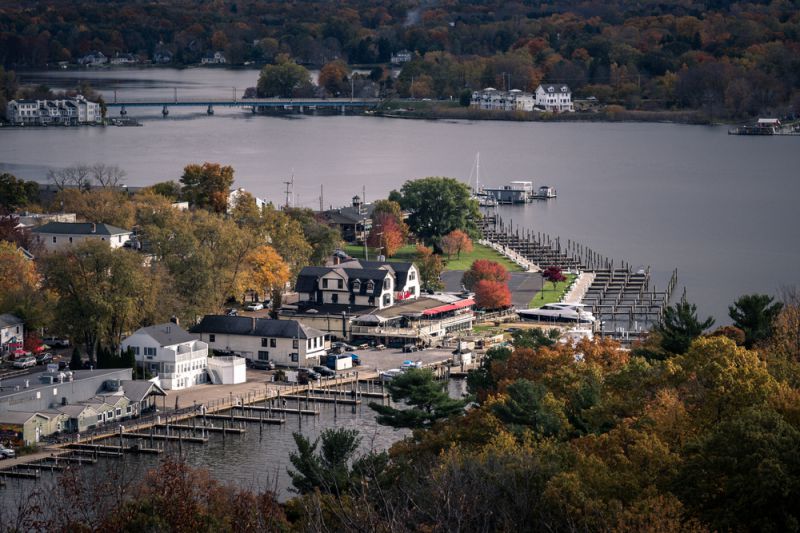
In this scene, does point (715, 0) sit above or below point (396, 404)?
above

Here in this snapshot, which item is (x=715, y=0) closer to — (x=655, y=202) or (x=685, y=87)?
(x=685, y=87)

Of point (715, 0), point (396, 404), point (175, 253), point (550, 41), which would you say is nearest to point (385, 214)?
point (175, 253)

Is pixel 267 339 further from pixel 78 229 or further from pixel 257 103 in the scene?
pixel 257 103

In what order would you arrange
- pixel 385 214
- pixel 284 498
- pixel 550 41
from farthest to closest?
pixel 550 41 → pixel 385 214 → pixel 284 498

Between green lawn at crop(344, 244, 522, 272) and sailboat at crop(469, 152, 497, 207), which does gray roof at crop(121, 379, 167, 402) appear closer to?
green lawn at crop(344, 244, 522, 272)

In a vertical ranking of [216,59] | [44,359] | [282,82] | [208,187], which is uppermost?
[216,59]

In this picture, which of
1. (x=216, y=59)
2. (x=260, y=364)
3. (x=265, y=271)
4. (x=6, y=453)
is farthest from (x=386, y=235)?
(x=216, y=59)
